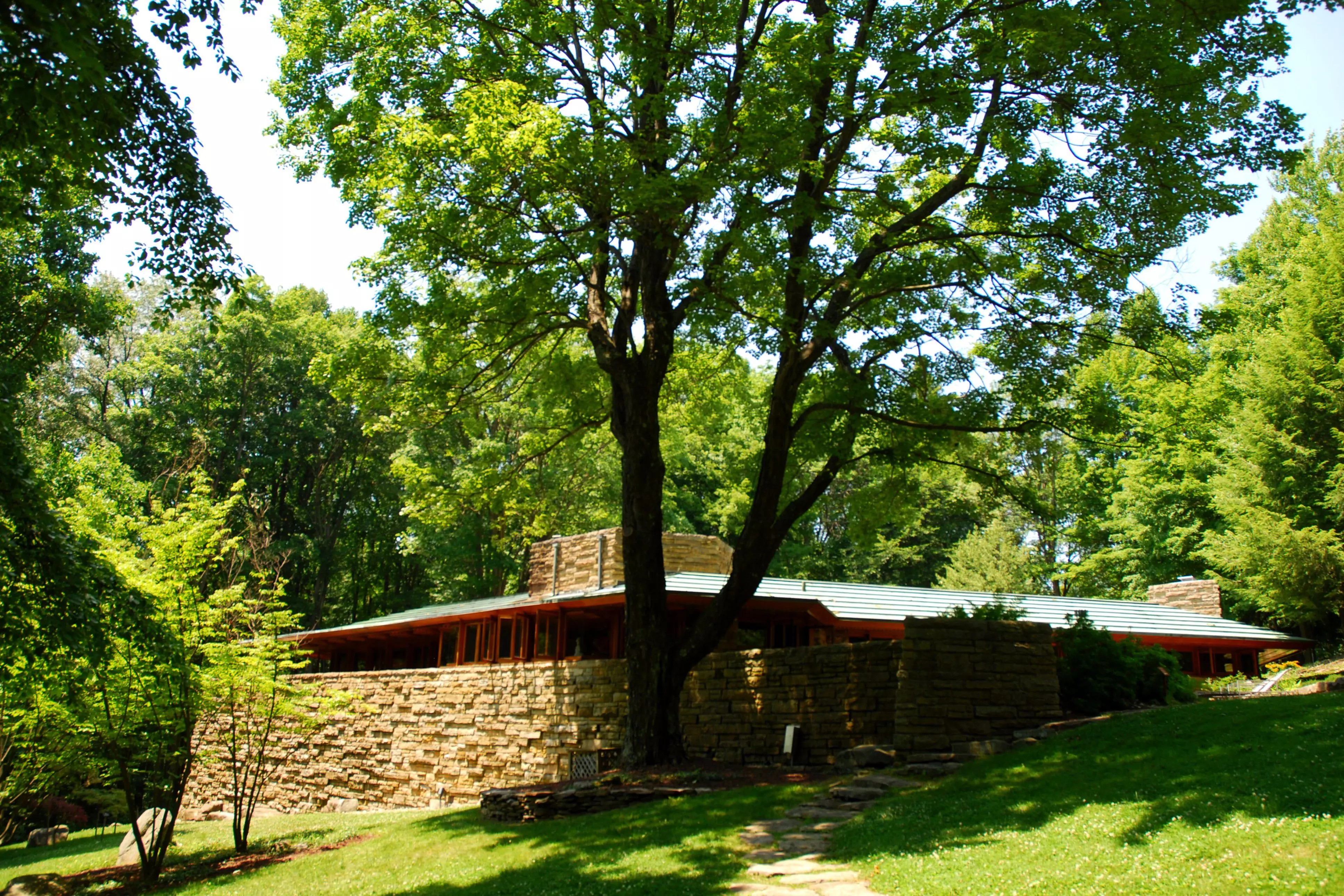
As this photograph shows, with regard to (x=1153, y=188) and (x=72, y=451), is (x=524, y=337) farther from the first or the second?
(x=72, y=451)

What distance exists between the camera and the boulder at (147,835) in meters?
12.7

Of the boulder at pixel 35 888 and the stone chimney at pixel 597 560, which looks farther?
the stone chimney at pixel 597 560

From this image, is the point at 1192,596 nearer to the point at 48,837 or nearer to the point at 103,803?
the point at 48,837

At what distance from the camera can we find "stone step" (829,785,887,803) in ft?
31.1

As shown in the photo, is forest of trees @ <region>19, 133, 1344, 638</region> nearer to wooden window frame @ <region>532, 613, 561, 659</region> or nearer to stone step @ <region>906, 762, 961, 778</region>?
wooden window frame @ <region>532, 613, 561, 659</region>

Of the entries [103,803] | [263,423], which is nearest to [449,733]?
[103,803]

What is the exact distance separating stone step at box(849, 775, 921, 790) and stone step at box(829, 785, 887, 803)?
7cm

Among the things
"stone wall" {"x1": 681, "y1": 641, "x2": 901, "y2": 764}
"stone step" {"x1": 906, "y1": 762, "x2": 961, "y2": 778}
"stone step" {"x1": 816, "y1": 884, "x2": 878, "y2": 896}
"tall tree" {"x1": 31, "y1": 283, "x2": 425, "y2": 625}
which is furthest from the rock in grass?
"tall tree" {"x1": 31, "y1": 283, "x2": 425, "y2": 625}

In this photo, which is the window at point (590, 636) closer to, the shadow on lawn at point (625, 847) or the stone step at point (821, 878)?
the shadow on lawn at point (625, 847)

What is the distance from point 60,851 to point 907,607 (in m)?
19.3

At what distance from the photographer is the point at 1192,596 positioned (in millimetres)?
26125

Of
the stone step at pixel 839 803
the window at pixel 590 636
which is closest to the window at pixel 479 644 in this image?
the window at pixel 590 636

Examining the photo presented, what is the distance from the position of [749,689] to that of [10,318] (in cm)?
1752

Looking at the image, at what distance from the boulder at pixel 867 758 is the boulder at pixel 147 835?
30.3 feet
